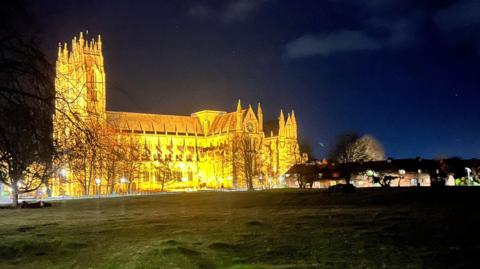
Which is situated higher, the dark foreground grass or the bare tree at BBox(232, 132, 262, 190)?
the bare tree at BBox(232, 132, 262, 190)

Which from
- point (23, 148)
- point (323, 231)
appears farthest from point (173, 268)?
point (323, 231)

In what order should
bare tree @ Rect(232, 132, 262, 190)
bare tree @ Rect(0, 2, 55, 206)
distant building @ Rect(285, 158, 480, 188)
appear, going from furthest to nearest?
bare tree @ Rect(232, 132, 262, 190) → distant building @ Rect(285, 158, 480, 188) → bare tree @ Rect(0, 2, 55, 206)

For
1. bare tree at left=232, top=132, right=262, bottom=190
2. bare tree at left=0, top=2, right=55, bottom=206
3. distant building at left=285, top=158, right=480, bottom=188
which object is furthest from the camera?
bare tree at left=232, top=132, right=262, bottom=190

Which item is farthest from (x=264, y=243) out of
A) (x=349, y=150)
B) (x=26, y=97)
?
(x=349, y=150)

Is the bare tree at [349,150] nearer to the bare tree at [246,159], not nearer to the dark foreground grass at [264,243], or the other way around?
the bare tree at [246,159]

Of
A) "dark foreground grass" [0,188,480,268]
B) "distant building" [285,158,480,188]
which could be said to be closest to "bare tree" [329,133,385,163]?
"distant building" [285,158,480,188]

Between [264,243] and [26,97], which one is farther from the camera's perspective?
→ [264,243]

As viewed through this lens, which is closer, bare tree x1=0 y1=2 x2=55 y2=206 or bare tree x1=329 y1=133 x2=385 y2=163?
bare tree x1=0 y1=2 x2=55 y2=206

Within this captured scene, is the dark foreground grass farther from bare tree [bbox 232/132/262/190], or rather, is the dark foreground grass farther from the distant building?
bare tree [bbox 232/132/262/190]

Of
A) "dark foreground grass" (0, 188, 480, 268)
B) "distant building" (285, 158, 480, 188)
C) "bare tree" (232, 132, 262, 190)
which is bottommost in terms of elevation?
"dark foreground grass" (0, 188, 480, 268)

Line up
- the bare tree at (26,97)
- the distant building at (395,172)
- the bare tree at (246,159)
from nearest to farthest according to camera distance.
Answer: the bare tree at (26,97) → the distant building at (395,172) → the bare tree at (246,159)

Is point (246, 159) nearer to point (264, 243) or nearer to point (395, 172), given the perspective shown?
point (395, 172)

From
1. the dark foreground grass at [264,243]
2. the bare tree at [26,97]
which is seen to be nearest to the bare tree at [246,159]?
the dark foreground grass at [264,243]

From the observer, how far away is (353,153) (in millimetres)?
122938
